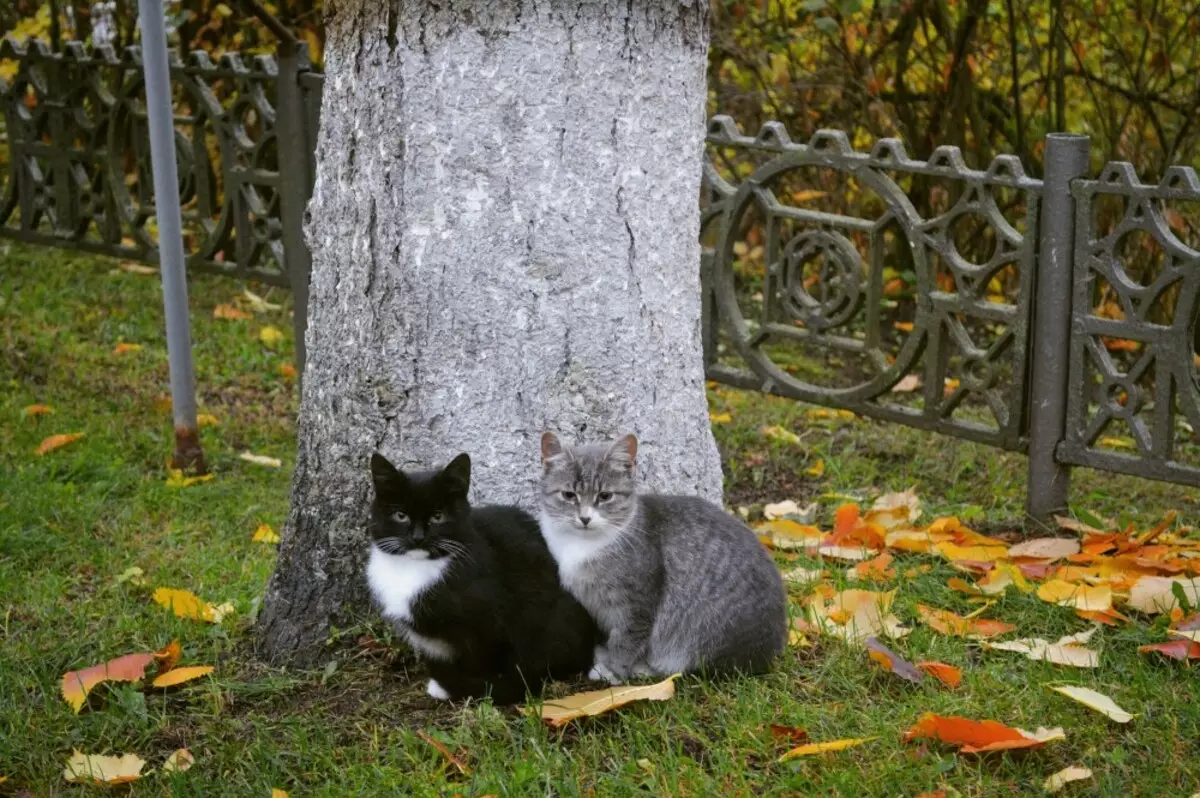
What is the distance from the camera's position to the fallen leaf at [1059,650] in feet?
11.4

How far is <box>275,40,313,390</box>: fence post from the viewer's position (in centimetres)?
613

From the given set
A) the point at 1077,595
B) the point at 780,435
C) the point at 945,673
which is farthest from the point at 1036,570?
the point at 780,435

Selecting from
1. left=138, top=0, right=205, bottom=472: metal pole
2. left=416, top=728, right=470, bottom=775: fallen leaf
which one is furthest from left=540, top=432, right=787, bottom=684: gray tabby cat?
left=138, top=0, right=205, bottom=472: metal pole

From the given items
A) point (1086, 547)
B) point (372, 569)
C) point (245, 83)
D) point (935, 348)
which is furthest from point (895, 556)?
point (245, 83)

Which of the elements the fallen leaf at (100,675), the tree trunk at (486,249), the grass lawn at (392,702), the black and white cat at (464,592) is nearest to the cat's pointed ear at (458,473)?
the black and white cat at (464,592)

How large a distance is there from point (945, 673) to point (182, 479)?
10.5 ft

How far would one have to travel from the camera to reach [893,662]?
11.1 ft

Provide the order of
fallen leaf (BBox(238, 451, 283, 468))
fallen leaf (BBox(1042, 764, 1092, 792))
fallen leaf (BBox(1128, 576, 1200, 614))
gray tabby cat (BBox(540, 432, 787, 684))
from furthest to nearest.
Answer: fallen leaf (BBox(238, 451, 283, 468)) < fallen leaf (BBox(1128, 576, 1200, 614)) < gray tabby cat (BBox(540, 432, 787, 684)) < fallen leaf (BBox(1042, 764, 1092, 792))

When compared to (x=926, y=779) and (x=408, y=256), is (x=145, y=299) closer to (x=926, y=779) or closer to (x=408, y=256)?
(x=408, y=256)

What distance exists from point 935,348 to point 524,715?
2.86 meters

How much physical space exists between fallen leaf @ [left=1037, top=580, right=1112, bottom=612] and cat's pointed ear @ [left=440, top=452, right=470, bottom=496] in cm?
174

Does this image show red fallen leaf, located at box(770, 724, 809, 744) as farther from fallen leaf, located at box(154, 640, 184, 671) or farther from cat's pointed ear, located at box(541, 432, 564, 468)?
fallen leaf, located at box(154, 640, 184, 671)

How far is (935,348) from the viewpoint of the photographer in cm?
546

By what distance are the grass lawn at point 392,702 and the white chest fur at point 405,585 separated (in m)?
0.16
